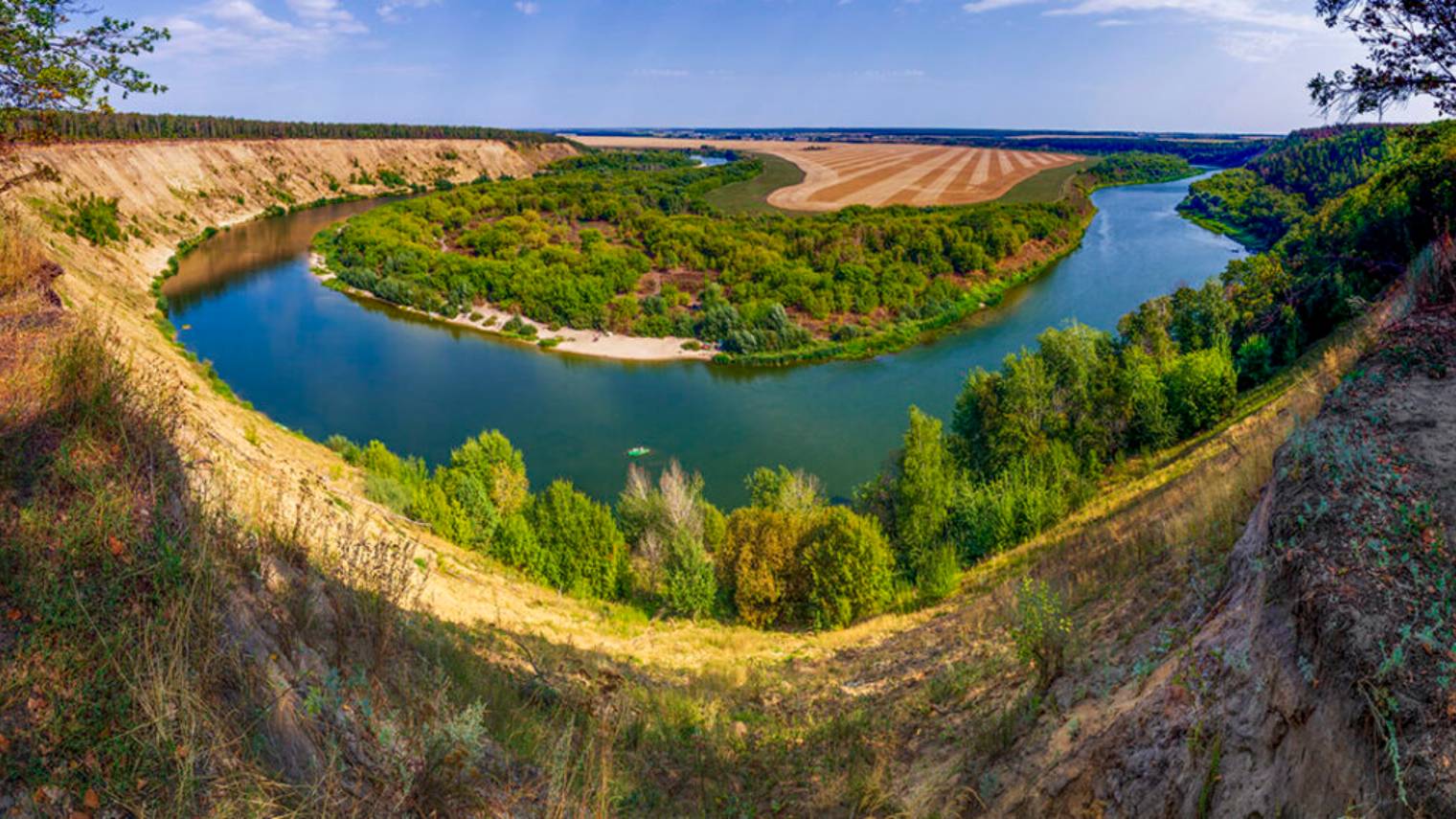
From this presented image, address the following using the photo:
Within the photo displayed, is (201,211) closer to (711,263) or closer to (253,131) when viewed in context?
(253,131)

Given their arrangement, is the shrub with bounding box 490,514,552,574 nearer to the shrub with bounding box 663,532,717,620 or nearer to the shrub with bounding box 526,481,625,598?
the shrub with bounding box 526,481,625,598

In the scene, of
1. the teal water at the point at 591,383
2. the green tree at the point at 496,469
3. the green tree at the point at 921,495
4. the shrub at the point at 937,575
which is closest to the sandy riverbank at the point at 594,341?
the teal water at the point at 591,383

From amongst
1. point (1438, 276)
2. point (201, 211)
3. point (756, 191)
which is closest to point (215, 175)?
point (201, 211)

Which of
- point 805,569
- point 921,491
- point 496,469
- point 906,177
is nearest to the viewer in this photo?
point 805,569

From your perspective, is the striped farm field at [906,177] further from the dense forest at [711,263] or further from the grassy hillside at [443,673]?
the grassy hillside at [443,673]

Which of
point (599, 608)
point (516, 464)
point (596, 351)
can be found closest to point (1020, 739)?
point (599, 608)

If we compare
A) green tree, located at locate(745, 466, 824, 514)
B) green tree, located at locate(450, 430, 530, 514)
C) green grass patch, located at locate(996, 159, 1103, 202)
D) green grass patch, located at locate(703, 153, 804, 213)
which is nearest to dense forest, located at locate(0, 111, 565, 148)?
green tree, located at locate(450, 430, 530, 514)
